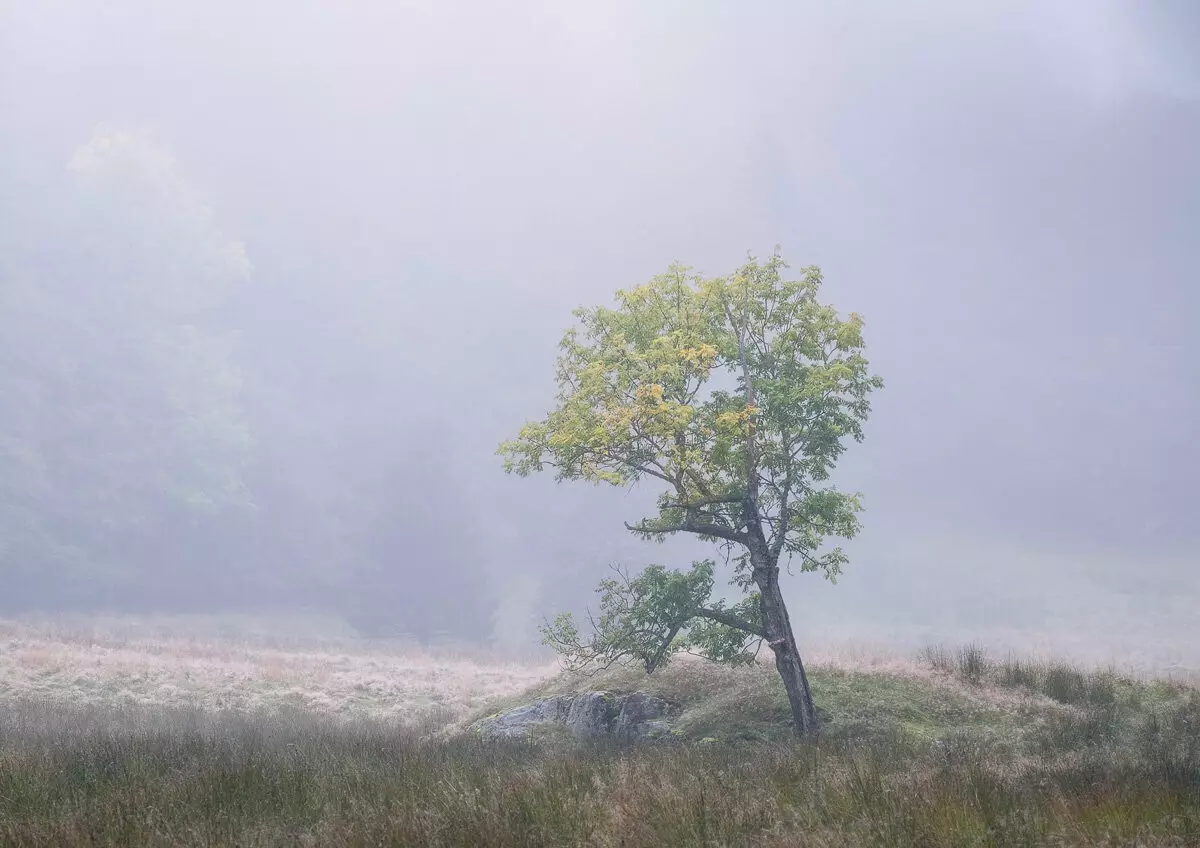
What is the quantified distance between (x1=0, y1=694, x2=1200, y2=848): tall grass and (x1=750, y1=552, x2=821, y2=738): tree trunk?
4.34 metres

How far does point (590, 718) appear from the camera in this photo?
18.3m

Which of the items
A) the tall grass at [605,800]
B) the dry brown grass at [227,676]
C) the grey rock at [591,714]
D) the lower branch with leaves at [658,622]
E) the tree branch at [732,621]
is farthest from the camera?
the dry brown grass at [227,676]

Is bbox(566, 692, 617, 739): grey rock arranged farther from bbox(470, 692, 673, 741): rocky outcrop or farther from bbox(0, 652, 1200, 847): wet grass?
bbox(0, 652, 1200, 847): wet grass

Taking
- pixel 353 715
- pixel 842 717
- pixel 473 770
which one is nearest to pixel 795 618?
pixel 353 715

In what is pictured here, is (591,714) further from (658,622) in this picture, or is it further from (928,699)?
(928,699)

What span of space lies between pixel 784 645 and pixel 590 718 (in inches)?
212

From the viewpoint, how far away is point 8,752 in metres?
10.1

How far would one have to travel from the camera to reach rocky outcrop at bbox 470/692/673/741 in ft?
58.4

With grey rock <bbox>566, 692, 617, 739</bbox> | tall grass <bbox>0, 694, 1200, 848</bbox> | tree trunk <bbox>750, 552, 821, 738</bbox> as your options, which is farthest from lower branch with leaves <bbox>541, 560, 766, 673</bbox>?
tall grass <bbox>0, 694, 1200, 848</bbox>

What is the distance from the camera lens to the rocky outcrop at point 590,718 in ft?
58.4

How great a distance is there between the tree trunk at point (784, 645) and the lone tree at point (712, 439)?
3 centimetres

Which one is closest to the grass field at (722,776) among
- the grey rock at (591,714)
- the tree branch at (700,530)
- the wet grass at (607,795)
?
the wet grass at (607,795)

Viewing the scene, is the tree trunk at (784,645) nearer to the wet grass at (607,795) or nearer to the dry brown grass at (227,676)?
the wet grass at (607,795)

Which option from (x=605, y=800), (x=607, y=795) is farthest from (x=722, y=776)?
(x=605, y=800)
